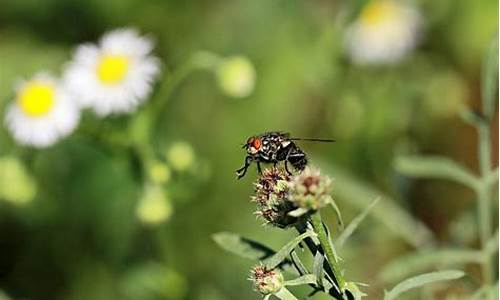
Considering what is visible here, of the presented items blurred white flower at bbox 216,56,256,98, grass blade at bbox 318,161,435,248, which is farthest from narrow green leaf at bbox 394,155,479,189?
blurred white flower at bbox 216,56,256,98

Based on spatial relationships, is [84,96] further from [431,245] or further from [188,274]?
[431,245]

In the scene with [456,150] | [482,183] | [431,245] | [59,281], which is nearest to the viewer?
[482,183]

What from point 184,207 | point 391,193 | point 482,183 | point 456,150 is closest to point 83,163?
point 184,207

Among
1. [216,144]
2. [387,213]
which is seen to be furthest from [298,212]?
[216,144]

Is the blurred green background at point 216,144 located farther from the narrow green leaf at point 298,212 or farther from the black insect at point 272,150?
the narrow green leaf at point 298,212

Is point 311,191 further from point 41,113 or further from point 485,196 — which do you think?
point 41,113

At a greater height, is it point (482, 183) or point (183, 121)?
point (183, 121)
